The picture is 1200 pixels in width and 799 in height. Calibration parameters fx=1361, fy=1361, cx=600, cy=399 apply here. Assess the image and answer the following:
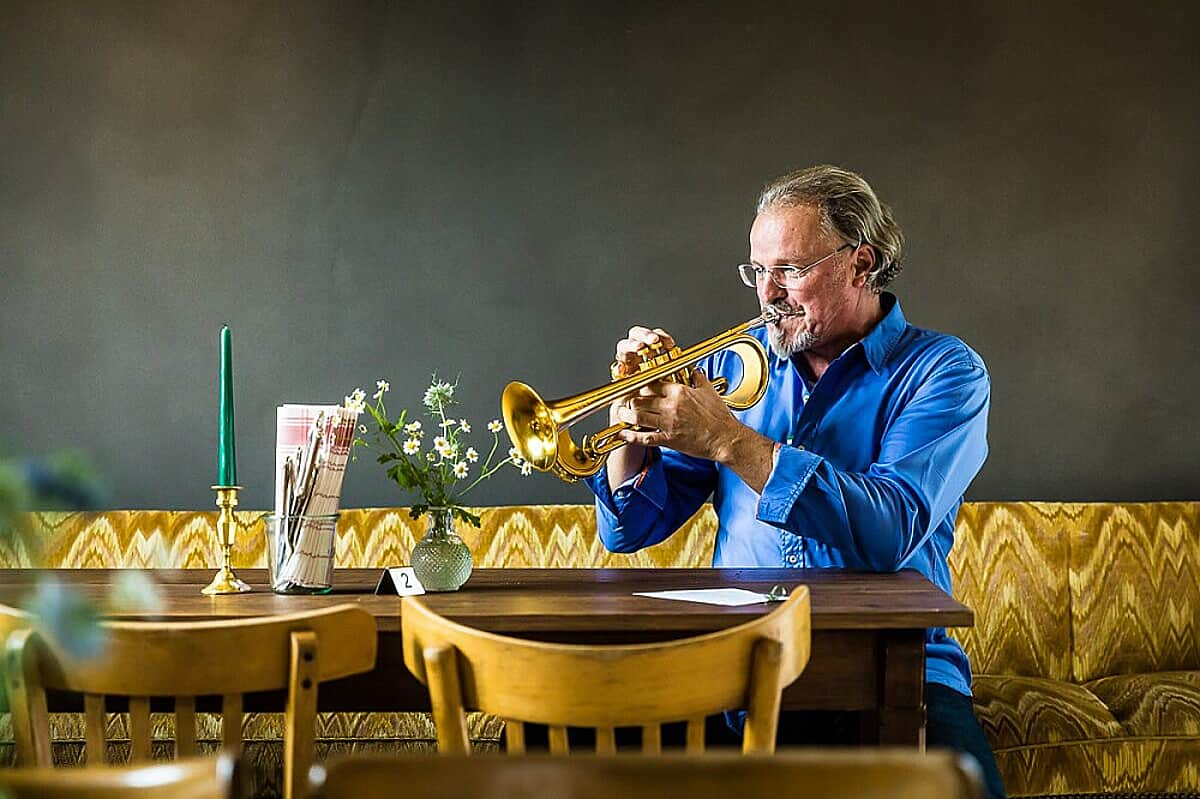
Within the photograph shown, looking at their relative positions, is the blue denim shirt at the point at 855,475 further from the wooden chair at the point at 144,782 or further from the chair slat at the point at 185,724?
the wooden chair at the point at 144,782

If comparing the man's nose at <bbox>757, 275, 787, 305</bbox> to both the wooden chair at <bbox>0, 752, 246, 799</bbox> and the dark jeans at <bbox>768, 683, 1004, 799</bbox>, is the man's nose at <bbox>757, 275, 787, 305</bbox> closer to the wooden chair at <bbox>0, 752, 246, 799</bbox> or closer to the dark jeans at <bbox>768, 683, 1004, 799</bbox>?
the dark jeans at <bbox>768, 683, 1004, 799</bbox>

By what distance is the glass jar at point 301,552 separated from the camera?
6.13 feet

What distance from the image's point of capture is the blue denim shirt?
6.61ft

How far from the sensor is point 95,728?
1332mm

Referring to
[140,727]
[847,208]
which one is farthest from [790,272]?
[140,727]

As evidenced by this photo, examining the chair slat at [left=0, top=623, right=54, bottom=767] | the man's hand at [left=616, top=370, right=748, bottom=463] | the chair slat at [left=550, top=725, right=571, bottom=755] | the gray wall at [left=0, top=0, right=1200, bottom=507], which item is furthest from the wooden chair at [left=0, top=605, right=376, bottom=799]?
the gray wall at [left=0, top=0, right=1200, bottom=507]

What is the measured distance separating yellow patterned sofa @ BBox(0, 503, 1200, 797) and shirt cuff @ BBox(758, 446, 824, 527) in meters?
0.92

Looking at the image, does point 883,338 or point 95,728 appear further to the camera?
point 883,338

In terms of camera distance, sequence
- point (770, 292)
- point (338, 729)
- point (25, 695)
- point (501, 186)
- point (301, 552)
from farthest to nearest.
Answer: point (501, 186) < point (338, 729) < point (770, 292) < point (301, 552) < point (25, 695)

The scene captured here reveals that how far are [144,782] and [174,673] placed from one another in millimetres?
534

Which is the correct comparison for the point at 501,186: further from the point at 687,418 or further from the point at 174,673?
the point at 174,673

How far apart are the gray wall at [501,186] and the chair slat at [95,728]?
201 cm

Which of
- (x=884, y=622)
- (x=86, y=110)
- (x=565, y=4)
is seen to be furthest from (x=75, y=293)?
(x=884, y=622)

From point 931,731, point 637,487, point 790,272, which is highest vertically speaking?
point 790,272
